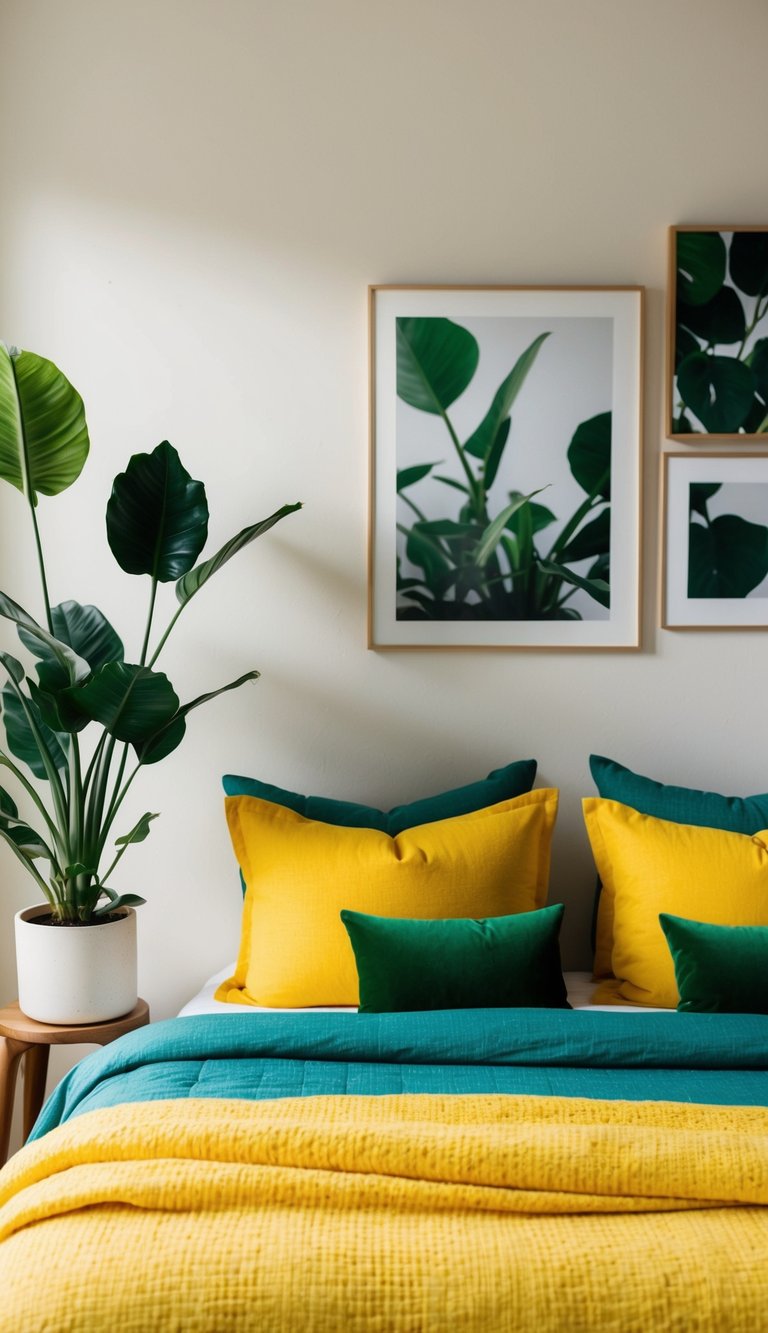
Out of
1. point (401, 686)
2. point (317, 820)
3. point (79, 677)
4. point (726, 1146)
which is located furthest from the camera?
point (401, 686)

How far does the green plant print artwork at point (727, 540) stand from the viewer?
2.80 metres

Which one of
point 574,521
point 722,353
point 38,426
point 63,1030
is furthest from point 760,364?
point 63,1030

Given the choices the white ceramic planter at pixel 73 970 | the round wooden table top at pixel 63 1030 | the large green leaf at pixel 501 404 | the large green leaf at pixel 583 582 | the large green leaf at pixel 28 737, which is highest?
the large green leaf at pixel 501 404

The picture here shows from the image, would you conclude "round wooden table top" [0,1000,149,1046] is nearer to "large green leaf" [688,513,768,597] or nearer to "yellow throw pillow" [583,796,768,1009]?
"yellow throw pillow" [583,796,768,1009]

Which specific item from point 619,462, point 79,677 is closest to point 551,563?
point 619,462

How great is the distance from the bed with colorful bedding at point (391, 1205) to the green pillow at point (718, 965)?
310 mm

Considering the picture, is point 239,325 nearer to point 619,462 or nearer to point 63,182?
point 63,182

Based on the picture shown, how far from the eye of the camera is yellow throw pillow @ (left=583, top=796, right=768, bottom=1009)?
2.36 meters

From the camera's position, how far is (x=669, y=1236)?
1351 mm

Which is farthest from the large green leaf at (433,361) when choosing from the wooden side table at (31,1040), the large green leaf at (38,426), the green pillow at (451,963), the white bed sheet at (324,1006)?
the wooden side table at (31,1040)

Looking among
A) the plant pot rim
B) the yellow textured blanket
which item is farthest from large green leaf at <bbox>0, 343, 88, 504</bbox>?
the yellow textured blanket

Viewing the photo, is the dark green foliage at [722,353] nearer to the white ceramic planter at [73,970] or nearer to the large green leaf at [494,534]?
the large green leaf at [494,534]

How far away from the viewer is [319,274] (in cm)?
277

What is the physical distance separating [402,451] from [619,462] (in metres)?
0.54
